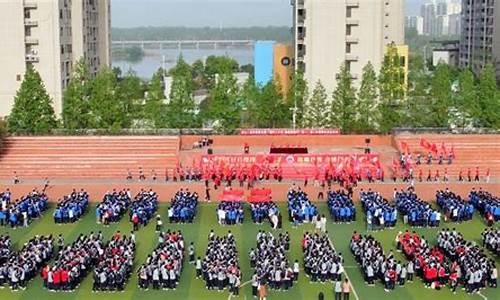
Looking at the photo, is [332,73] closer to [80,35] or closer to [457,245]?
[80,35]

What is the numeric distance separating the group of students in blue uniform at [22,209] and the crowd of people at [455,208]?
14570mm

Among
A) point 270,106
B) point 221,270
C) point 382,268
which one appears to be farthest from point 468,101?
point 221,270

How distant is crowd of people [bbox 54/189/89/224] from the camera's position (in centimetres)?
2712

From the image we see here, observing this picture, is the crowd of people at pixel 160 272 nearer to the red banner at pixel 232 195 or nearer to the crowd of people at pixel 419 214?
the red banner at pixel 232 195

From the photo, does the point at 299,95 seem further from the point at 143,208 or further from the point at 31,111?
the point at 143,208

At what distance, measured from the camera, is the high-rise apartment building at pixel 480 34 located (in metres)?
71.2

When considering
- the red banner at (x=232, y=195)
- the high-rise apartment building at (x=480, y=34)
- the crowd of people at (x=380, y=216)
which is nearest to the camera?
the crowd of people at (x=380, y=216)

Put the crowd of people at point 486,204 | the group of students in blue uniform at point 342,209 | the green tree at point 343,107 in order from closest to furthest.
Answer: the crowd of people at point 486,204 → the group of students in blue uniform at point 342,209 → the green tree at point 343,107

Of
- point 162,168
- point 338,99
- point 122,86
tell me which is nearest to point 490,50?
point 338,99

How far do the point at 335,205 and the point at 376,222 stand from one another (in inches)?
67.0

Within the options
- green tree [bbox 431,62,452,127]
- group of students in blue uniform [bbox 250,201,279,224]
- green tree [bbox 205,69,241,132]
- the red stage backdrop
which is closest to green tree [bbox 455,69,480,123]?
green tree [bbox 431,62,452,127]

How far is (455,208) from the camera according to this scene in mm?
27078

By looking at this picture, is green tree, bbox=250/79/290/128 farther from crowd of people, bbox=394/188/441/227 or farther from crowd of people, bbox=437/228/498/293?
crowd of people, bbox=437/228/498/293

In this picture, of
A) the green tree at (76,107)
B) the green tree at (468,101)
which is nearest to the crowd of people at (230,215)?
the green tree at (76,107)
